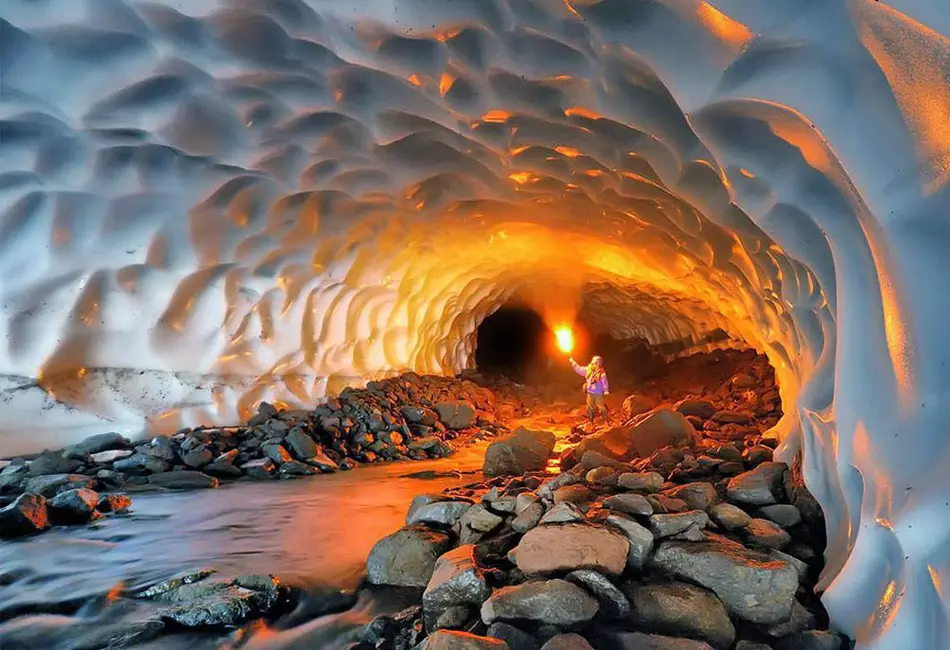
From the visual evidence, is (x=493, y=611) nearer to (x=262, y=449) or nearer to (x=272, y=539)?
(x=272, y=539)

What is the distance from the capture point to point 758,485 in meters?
3.45

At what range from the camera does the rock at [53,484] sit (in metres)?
4.89

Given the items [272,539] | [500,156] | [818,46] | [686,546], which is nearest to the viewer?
[818,46]

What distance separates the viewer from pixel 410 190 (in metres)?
6.13

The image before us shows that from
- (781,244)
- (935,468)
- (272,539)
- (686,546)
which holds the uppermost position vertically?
(781,244)

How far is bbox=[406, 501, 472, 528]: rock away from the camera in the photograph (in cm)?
363

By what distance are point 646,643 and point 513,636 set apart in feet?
1.73

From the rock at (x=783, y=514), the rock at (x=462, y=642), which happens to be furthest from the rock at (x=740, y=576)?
the rock at (x=462, y=642)

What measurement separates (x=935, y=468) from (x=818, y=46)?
154cm

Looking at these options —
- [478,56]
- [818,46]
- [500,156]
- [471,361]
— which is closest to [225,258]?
[500,156]

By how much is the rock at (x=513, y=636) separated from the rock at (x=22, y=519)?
3687 millimetres

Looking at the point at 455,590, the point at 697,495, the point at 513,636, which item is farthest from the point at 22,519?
the point at 697,495

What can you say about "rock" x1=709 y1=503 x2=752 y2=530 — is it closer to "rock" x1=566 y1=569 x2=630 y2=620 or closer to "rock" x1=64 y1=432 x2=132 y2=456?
"rock" x1=566 y1=569 x2=630 y2=620

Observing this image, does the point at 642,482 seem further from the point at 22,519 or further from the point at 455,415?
the point at 455,415
